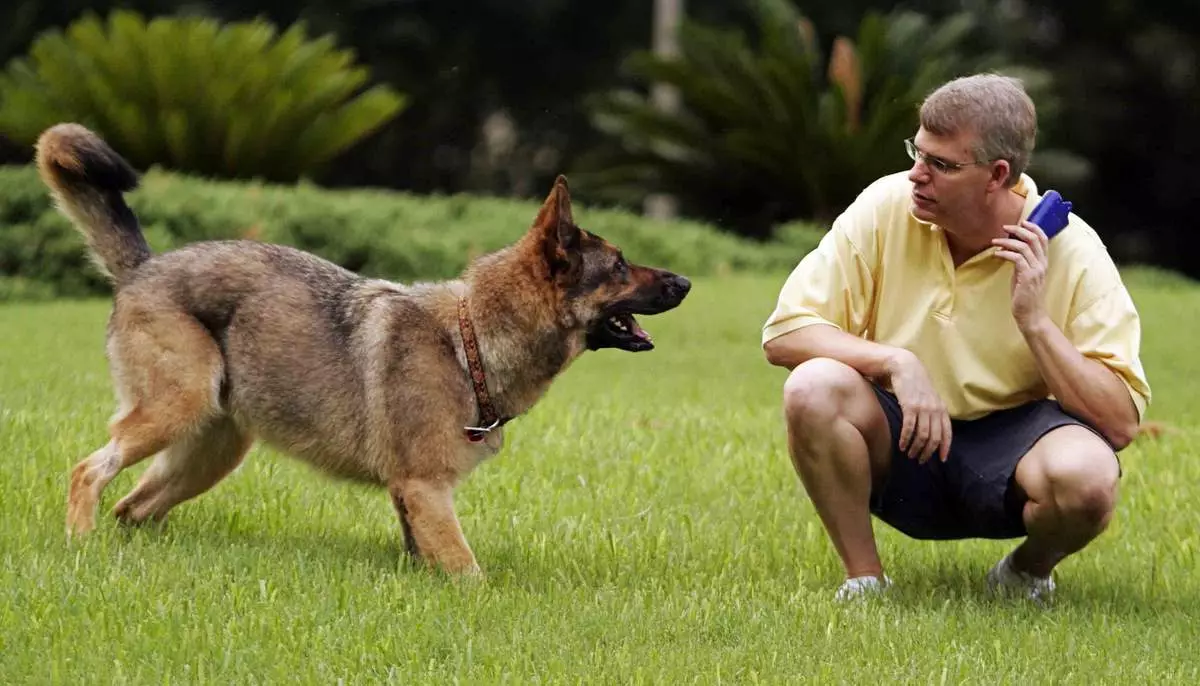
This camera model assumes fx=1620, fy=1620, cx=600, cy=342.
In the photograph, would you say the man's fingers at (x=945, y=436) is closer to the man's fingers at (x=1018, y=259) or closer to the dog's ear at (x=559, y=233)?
the man's fingers at (x=1018, y=259)

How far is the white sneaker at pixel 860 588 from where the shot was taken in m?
5.11

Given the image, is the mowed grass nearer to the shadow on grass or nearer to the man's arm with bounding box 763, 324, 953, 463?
the shadow on grass

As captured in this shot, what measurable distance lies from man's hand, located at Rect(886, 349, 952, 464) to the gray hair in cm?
65

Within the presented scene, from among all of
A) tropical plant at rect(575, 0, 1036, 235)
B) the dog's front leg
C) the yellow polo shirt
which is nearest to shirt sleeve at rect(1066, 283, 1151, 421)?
the yellow polo shirt

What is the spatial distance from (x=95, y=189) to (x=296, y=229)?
9397 mm

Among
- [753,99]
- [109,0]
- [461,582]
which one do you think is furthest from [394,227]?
[109,0]

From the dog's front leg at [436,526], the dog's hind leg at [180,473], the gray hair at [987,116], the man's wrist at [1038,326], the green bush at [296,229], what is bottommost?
Answer: the green bush at [296,229]

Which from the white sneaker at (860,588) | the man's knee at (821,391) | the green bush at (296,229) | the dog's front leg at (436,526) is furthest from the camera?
the green bush at (296,229)

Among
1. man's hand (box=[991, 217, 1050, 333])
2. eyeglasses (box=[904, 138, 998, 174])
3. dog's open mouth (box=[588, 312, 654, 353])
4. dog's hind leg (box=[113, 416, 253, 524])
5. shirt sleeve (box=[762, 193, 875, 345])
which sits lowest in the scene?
dog's hind leg (box=[113, 416, 253, 524])

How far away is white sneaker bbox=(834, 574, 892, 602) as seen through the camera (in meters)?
5.11

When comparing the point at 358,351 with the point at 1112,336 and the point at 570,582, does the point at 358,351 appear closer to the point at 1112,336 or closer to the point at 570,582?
the point at 570,582

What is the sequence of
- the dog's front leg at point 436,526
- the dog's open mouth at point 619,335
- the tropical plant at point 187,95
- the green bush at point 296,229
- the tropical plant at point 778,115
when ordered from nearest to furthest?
the dog's front leg at point 436,526 < the dog's open mouth at point 619,335 < the green bush at point 296,229 < the tropical plant at point 187,95 < the tropical plant at point 778,115

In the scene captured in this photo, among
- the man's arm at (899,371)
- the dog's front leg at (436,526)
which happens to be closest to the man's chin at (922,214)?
the man's arm at (899,371)

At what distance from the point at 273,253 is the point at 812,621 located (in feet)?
7.79
